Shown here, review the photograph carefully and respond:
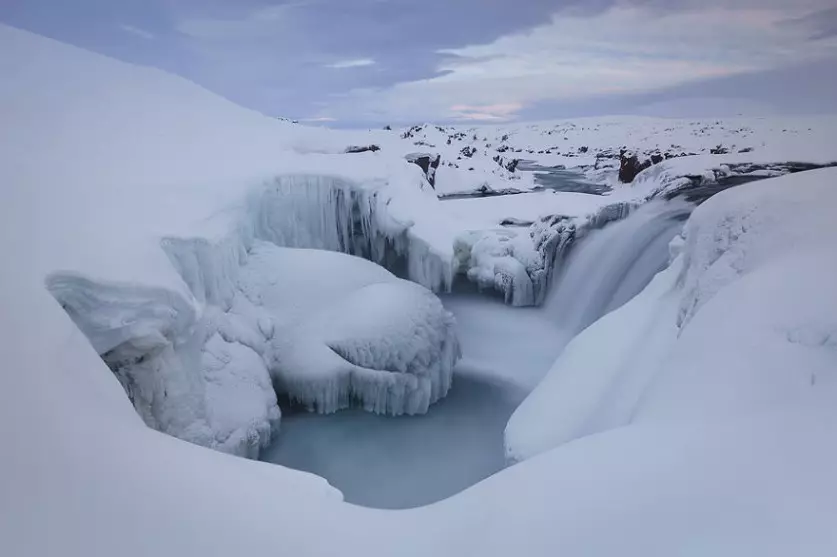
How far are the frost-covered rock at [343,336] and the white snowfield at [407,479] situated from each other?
0.85m

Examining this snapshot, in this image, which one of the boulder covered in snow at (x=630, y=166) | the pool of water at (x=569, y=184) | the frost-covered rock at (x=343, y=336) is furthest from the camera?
the pool of water at (x=569, y=184)

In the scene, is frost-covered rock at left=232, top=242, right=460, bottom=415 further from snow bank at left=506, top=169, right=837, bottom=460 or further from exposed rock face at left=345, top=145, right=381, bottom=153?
exposed rock face at left=345, top=145, right=381, bottom=153

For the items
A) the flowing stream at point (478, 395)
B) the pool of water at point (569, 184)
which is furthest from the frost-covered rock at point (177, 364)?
the pool of water at point (569, 184)

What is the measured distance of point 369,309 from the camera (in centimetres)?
654

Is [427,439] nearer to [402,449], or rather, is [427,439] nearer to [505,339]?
[402,449]

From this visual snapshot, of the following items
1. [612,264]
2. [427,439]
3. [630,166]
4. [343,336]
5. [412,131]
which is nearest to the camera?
[427,439]

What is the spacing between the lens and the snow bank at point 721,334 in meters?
2.42

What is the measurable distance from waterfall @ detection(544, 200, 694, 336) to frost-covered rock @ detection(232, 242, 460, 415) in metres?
2.29

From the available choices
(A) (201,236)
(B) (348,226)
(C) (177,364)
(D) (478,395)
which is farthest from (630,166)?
(C) (177,364)

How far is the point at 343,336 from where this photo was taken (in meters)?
6.32

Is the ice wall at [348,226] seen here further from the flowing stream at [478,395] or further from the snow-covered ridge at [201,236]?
the flowing stream at [478,395]

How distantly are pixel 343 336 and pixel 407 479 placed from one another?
182 centimetres

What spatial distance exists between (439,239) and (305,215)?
80.4 inches

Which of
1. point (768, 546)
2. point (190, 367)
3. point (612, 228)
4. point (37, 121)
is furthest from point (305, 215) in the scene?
point (768, 546)
